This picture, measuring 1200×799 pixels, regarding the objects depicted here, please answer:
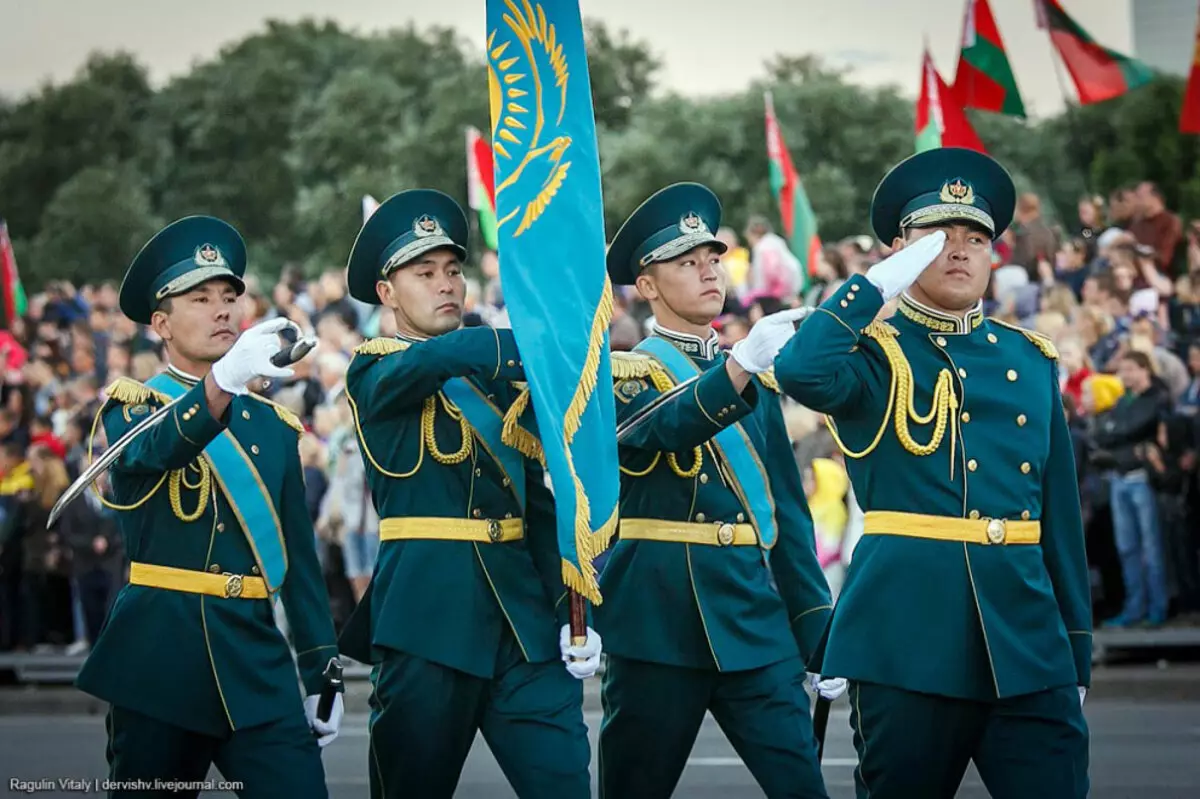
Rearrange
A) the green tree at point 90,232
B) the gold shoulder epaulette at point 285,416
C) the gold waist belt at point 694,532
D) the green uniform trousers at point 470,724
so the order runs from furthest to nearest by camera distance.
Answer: the green tree at point 90,232, the gold shoulder epaulette at point 285,416, the gold waist belt at point 694,532, the green uniform trousers at point 470,724

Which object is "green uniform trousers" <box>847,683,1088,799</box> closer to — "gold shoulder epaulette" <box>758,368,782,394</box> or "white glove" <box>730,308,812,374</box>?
"white glove" <box>730,308,812,374</box>

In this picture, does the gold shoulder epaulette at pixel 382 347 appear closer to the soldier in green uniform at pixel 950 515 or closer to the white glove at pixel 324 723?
the white glove at pixel 324 723

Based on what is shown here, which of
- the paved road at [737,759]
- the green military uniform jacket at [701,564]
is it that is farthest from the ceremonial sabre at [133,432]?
the paved road at [737,759]

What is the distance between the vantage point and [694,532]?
6961 mm

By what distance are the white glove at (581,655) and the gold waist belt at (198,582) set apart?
3.28ft

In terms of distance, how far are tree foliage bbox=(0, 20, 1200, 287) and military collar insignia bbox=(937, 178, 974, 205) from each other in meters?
24.9

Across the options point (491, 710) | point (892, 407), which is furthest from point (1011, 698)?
point (491, 710)

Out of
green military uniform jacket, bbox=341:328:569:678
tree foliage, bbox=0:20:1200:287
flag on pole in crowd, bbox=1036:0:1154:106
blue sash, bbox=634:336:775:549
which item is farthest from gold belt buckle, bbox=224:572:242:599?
tree foliage, bbox=0:20:1200:287

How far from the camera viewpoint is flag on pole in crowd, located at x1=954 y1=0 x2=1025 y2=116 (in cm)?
1619

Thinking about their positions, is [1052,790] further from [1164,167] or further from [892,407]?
[1164,167]

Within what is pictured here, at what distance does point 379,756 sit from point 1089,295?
919cm

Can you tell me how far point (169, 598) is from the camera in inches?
263

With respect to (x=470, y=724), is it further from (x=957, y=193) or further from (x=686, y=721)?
(x=957, y=193)

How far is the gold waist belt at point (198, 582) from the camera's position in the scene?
21.9 ft
